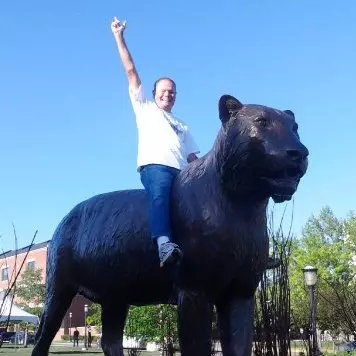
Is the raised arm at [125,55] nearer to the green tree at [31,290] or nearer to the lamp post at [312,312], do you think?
the lamp post at [312,312]

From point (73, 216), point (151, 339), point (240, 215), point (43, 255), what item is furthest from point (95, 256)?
point (43, 255)

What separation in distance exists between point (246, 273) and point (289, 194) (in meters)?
0.53

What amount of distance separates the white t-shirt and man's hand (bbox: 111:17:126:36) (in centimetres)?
36

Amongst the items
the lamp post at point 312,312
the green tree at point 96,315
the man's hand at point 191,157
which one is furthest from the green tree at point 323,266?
the man's hand at point 191,157

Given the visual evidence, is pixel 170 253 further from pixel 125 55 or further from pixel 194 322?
pixel 125 55

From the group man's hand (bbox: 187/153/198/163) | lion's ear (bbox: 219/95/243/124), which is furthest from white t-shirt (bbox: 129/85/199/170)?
lion's ear (bbox: 219/95/243/124)

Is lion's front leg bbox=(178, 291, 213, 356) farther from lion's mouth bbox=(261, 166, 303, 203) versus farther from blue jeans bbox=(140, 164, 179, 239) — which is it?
lion's mouth bbox=(261, 166, 303, 203)

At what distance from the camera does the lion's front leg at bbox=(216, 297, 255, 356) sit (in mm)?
3029

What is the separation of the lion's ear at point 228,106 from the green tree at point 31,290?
171 ft

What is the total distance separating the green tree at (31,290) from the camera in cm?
5347

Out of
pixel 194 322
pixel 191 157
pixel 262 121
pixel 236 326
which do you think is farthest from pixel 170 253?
pixel 191 157

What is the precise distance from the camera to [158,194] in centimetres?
316

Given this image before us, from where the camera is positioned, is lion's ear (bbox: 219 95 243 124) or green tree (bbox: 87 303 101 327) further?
green tree (bbox: 87 303 101 327)

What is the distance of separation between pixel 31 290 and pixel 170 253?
53676 millimetres
